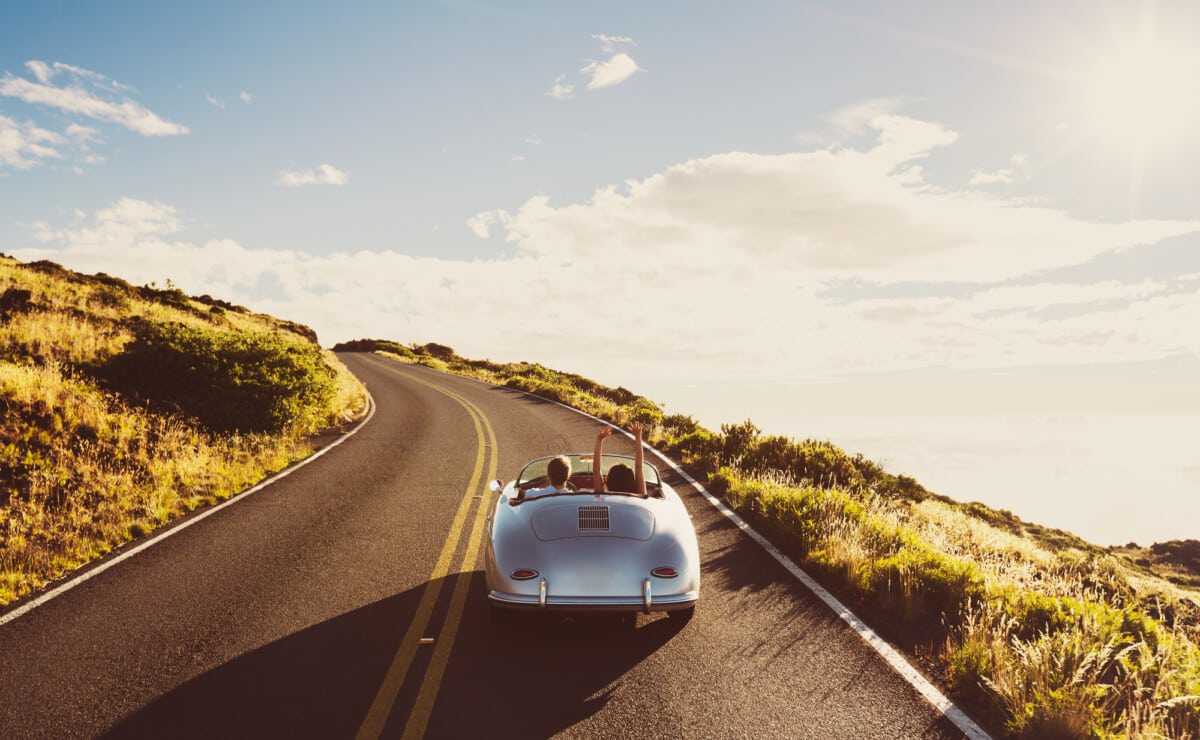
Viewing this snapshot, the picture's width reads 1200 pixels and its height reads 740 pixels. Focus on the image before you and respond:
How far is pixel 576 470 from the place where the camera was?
23.4 feet

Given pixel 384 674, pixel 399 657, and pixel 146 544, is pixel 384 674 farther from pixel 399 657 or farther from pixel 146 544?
pixel 146 544

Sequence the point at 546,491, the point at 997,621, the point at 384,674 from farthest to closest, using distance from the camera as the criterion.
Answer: the point at 997,621
the point at 546,491
the point at 384,674

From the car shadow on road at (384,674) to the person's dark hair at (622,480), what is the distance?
1192mm

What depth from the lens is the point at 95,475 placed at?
991 cm

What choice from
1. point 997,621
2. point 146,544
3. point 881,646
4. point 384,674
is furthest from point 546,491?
point 146,544

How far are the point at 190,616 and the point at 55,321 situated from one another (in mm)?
14017

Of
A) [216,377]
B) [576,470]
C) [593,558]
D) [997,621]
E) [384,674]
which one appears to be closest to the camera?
[384,674]

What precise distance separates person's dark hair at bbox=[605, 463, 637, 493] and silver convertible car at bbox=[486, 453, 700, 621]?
452 mm

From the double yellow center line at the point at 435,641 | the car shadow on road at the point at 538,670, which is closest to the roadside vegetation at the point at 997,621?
the car shadow on road at the point at 538,670

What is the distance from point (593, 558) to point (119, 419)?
11342 mm

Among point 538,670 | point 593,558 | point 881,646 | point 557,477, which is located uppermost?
point 557,477

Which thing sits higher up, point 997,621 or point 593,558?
point 593,558

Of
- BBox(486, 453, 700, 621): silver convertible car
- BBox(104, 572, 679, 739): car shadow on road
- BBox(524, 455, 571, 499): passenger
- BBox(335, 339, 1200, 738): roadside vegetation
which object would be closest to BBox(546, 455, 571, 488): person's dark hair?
BBox(524, 455, 571, 499): passenger

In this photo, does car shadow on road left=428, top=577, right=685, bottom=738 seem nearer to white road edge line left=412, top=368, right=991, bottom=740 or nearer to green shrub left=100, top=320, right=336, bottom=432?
white road edge line left=412, top=368, right=991, bottom=740
